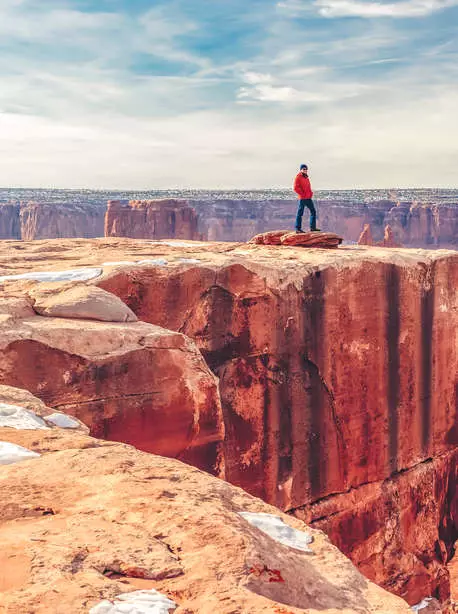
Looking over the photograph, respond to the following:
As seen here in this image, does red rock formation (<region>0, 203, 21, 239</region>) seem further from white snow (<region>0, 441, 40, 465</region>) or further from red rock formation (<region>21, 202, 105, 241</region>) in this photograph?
white snow (<region>0, 441, 40, 465</region>)

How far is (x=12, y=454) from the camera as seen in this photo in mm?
6133

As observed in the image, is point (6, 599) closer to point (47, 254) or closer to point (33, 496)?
point (33, 496)

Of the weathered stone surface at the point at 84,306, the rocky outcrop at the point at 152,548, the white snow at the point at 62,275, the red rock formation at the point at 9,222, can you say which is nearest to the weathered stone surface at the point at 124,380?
the weathered stone surface at the point at 84,306

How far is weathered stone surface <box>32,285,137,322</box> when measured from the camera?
11164 mm

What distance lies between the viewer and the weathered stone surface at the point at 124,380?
10.0 meters

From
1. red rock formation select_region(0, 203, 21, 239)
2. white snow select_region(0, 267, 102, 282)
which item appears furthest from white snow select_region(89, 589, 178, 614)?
red rock formation select_region(0, 203, 21, 239)

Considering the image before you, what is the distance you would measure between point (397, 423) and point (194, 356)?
790 centimetres

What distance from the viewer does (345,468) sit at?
16.6 meters

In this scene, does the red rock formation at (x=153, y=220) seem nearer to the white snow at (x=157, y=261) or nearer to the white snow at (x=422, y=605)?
the white snow at (x=422, y=605)

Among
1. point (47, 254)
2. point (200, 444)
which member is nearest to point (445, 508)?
point (200, 444)

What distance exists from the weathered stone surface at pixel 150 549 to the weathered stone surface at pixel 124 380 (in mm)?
4181

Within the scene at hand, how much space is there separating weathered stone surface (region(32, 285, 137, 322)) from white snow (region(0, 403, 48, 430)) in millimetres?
3707

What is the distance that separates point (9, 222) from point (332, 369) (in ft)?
325

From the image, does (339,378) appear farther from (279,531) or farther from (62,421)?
(279,531)
